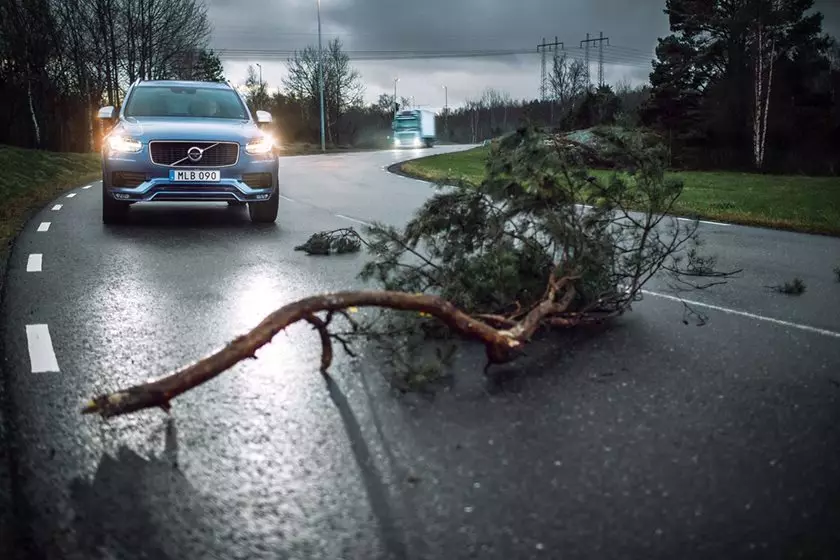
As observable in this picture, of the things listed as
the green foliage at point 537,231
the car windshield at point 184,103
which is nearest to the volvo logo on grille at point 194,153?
the car windshield at point 184,103

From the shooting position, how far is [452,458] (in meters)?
3.57

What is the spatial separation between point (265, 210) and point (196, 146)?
1.46m

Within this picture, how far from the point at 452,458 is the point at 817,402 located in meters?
2.08

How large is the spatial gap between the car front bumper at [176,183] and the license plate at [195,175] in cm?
4

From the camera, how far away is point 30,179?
23031 mm

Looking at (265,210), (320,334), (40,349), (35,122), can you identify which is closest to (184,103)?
(265,210)

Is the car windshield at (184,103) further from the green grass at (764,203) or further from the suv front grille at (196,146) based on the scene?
the green grass at (764,203)

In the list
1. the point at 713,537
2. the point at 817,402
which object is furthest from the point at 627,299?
the point at 713,537

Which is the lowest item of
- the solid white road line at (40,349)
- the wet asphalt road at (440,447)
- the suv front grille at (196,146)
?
the wet asphalt road at (440,447)

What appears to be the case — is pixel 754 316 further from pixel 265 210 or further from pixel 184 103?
pixel 184 103

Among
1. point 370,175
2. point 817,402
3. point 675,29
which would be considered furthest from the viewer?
point 675,29

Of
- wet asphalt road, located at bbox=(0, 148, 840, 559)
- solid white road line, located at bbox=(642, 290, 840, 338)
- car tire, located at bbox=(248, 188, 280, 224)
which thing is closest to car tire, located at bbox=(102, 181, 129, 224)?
car tire, located at bbox=(248, 188, 280, 224)

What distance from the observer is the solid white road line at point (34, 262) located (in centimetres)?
839

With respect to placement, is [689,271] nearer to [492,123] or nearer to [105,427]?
[105,427]
